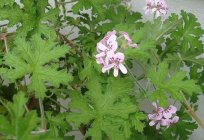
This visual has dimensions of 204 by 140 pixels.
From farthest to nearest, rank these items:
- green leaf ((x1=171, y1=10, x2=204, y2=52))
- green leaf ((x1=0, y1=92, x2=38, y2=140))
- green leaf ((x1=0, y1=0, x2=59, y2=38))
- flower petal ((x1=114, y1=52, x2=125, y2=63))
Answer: green leaf ((x1=171, y1=10, x2=204, y2=52)) → green leaf ((x1=0, y1=0, x2=59, y2=38)) → flower petal ((x1=114, y1=52, x2=125, y2=63)) → green leaf ((x1=0, y1=92, x2=38, y2=140))

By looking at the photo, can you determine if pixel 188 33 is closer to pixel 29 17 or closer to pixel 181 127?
pixel 181 127

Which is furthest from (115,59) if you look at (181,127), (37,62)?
(181,127)

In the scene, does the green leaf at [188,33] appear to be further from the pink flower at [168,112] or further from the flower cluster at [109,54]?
the flower cluster at [109,54]

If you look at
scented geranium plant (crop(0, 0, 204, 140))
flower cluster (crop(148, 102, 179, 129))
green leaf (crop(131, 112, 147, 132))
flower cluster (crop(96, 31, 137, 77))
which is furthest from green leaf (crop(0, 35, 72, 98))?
flower cluster (crop(148, 102, 179, 129))

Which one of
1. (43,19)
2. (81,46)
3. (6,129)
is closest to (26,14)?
(43,19)

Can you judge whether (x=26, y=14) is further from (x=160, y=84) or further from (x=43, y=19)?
(x=160, y=84)

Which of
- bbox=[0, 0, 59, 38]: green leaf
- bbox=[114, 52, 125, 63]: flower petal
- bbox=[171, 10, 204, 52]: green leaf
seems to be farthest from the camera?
bbox=[171, 10, 204, 52]: green leaf

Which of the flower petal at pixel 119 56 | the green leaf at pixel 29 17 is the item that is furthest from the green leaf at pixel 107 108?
the green leaf at pixel 29 17

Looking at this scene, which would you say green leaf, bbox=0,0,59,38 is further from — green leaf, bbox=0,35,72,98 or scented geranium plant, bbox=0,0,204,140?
green leaf, bbox=0,35,72,98
